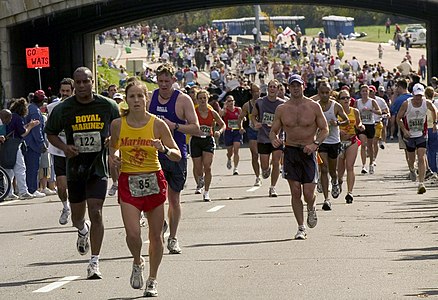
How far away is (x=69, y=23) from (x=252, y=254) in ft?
117

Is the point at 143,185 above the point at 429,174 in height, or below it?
above

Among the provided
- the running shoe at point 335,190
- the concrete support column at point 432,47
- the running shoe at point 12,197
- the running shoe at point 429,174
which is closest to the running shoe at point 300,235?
the running shoe at point 335,190

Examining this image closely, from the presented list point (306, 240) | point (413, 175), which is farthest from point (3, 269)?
point (413, 175)

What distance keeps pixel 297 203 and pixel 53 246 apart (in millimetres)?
2928

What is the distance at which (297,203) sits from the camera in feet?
50.6

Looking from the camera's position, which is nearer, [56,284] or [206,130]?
[56,284]

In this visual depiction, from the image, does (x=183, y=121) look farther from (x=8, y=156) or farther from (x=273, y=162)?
(x=8, y=156)

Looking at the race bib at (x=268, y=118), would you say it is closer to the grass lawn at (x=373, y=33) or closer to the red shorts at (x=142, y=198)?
the red shorts at (x=142, y=198)

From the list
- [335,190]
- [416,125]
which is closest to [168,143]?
[335,190]

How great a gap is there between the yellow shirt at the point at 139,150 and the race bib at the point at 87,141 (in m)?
1.30

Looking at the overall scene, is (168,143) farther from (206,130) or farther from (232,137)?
(232,137)

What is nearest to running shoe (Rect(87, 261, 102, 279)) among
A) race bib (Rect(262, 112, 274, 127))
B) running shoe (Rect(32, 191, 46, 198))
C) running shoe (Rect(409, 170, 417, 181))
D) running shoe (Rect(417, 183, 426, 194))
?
race bib (Rect(262, 112, 274, 127))

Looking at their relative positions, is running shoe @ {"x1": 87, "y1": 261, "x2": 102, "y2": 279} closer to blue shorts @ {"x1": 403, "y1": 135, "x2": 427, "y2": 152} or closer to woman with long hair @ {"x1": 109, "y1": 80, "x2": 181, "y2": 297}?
woman with long hair @ {"x1": 109, "y1": 80, "x2": 181, "y2": 297}

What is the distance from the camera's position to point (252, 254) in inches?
540
